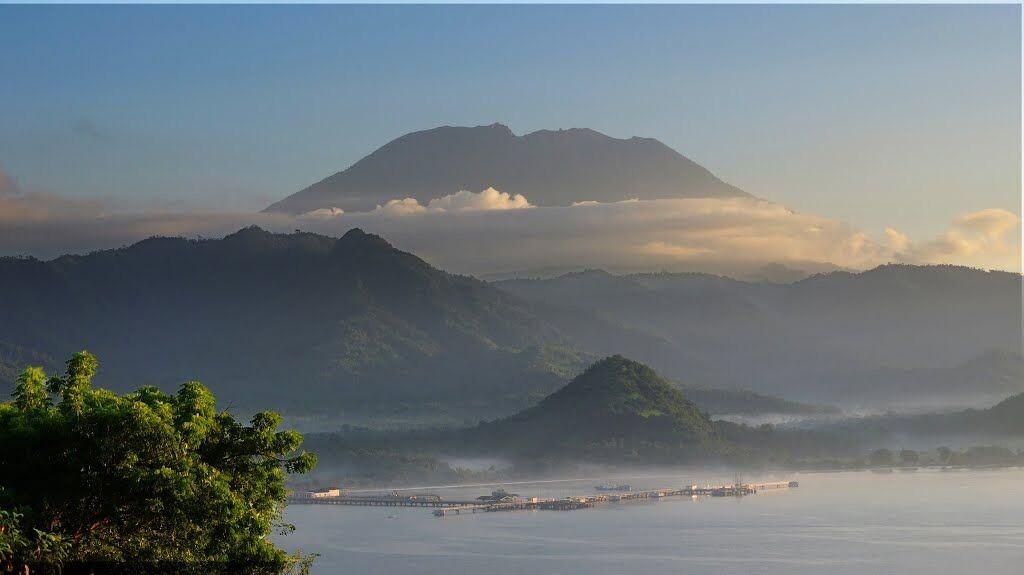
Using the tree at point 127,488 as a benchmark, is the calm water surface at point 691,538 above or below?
below

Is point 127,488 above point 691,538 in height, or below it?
above

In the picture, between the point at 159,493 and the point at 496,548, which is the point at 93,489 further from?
the point at 496,548

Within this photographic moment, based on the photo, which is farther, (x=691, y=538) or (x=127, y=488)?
(x=691, y=538)

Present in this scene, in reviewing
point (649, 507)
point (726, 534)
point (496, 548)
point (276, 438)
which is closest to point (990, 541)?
point (726, 534)

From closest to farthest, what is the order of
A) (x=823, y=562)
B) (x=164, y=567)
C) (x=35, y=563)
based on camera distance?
1. (x=35, y=563)
2. (x=164, y=567)
3. (x=823, y=562)
